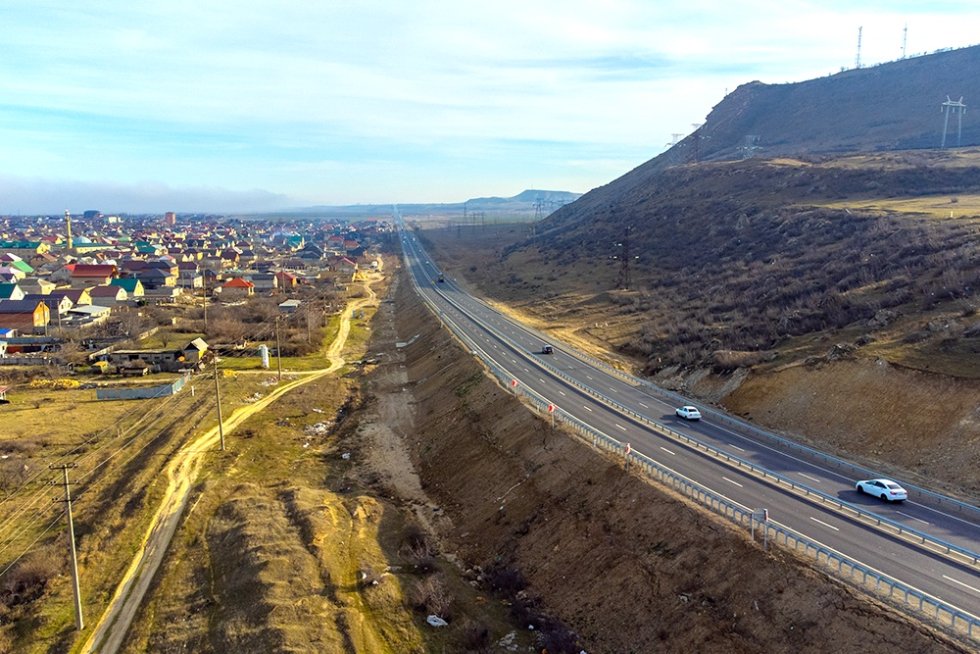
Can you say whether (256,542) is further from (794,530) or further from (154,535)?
(794,530)

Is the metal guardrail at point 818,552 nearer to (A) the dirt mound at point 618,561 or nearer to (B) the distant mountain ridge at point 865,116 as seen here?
(A) the dirt mound at point 618,561

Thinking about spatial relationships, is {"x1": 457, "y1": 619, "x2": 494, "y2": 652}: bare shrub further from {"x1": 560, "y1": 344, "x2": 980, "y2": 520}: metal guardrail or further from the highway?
{"x1": 560, "y1": 344, "x2": 980, "y2": 520}: metal guardrail

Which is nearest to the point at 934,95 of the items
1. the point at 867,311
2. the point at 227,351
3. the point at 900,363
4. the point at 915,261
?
the point at 915,261

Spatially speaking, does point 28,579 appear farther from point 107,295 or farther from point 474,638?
point 107,295

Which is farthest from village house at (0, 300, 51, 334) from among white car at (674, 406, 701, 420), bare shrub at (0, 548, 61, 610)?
white car at (674, 406, 701, 420)

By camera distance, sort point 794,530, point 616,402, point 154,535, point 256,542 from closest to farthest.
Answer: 1. point 794,530
2. point 256,542
3. point 154,535
4. point 616,402

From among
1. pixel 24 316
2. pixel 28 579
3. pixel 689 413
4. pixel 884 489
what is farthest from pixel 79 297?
pixel 884 489

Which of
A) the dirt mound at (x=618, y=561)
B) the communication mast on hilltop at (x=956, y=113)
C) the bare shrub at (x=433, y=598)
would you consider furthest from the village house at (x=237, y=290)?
the communication mast on hilltop at (x=956, y=113)
